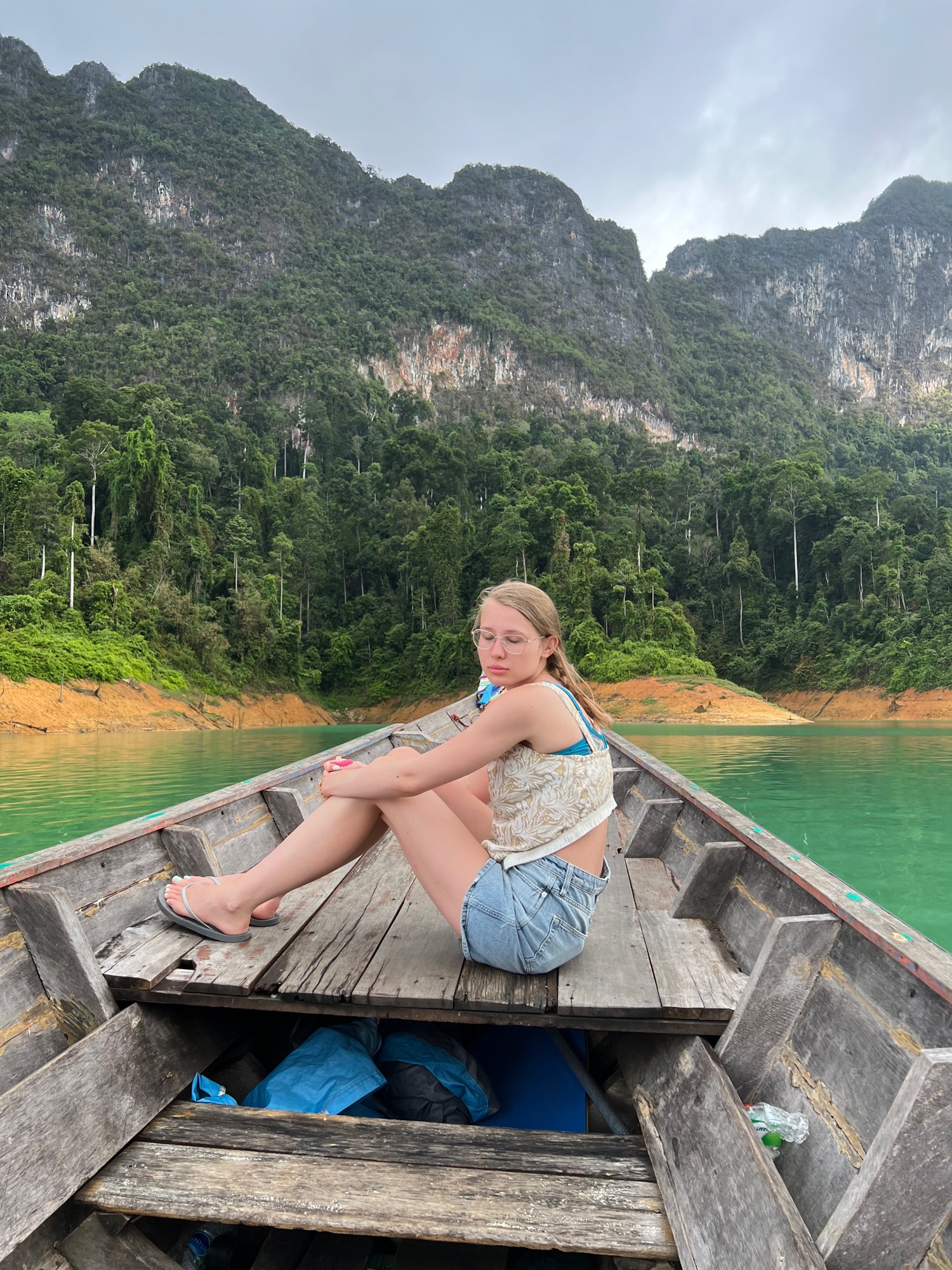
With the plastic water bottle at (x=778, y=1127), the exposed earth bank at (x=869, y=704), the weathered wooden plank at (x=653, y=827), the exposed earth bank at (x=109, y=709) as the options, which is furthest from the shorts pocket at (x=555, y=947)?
the exposed earth bank at (x=869, y=704)

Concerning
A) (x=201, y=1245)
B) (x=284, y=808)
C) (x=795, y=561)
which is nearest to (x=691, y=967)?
(x=201, y=1245)

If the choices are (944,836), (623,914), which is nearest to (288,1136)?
(623,914)

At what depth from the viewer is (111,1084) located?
169 centimetres

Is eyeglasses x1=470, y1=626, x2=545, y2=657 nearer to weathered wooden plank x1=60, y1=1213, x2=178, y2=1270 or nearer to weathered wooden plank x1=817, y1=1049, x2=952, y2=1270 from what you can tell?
weathered wooden plank x1=817, y1=1049, x2=952, y2=1270

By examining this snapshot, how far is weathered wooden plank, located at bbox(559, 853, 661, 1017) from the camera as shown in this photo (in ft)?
5.99

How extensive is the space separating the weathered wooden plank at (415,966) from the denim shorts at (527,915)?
117 mm

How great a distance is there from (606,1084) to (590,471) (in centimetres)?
4350

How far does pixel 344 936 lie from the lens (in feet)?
7.73

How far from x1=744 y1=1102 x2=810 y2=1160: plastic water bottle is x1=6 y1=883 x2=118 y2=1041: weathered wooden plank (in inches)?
57.7

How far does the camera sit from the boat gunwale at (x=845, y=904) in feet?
4.48

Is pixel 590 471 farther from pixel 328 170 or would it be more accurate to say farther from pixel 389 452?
pixel 328 170

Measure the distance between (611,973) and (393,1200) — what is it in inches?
31.3

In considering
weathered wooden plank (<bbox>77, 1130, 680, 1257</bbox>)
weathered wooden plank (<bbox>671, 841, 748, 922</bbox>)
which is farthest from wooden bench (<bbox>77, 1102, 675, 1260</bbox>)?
weathered wooden plank (<bbox>671, 841, 748, 922</bbox>)

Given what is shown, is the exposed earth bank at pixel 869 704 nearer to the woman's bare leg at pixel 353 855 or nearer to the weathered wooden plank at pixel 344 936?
the weathered wooden plank at pixel 344 936
